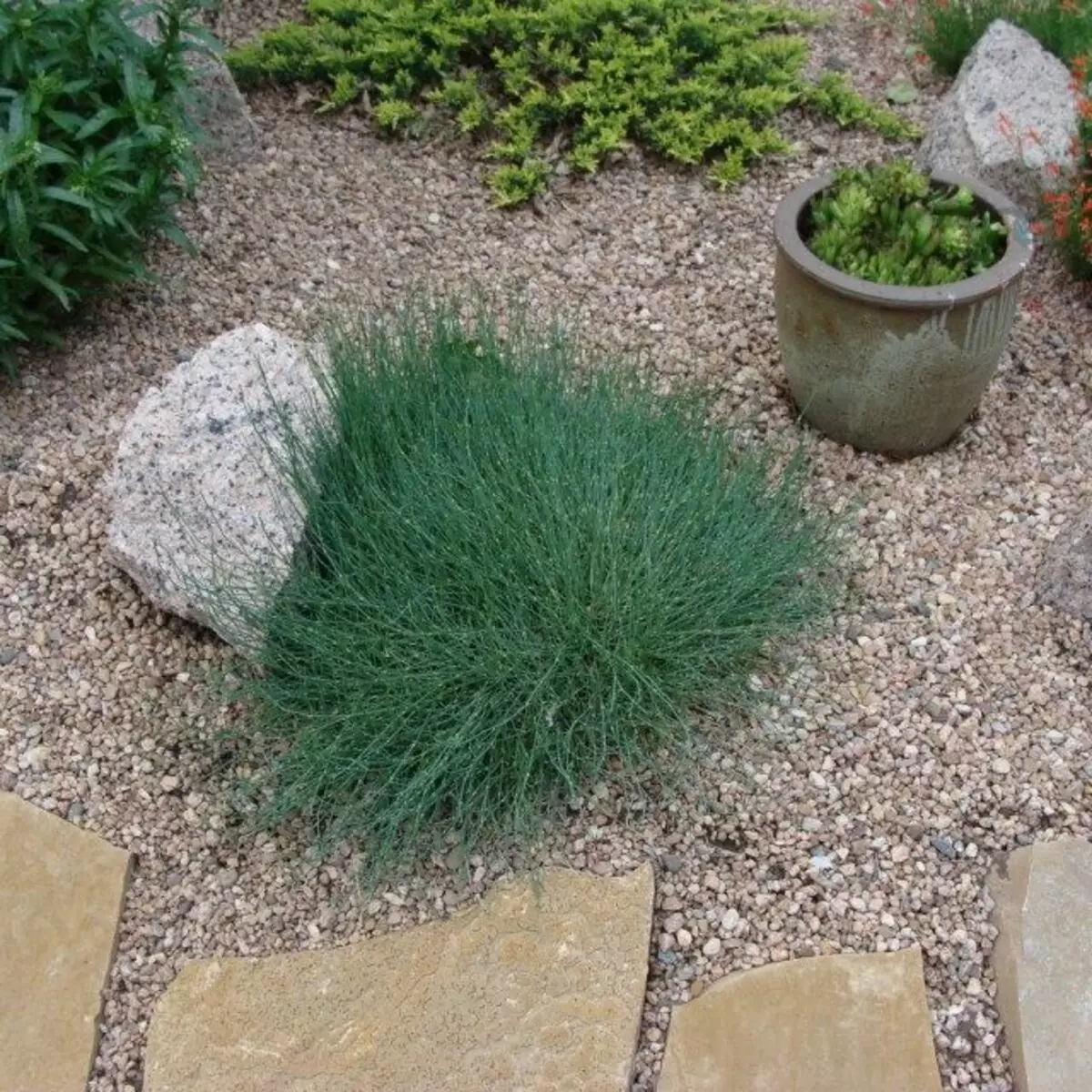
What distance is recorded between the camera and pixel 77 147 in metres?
3.24

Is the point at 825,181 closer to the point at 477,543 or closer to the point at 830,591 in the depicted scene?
the point at 830,591

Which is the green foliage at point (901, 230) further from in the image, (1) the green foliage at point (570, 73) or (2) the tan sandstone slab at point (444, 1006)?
(2) the tan sandstone slab at point (444, 1006)

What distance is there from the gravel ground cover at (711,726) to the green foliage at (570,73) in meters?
0.40

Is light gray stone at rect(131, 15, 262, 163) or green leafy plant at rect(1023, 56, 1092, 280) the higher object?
green leafy plant at rect(1023, 56, 1092, 280)

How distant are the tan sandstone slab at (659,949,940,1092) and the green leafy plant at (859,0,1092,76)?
113 inches

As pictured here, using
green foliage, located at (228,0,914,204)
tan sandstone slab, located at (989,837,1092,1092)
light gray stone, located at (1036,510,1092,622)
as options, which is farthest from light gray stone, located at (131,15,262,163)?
tan sandstone slab, located at (989,837,1092,1092)

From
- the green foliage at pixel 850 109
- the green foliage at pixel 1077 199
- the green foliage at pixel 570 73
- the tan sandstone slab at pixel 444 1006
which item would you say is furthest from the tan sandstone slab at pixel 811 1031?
the green foliage at pixel 850 109

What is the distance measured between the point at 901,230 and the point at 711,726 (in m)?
1.27

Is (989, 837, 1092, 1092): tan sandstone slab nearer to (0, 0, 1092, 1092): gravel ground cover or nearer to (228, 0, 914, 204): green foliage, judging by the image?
(0, 0, 1092, 1092): gravel ground cover

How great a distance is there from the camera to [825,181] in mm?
3344

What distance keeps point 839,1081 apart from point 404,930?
78 cm

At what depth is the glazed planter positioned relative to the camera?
3.02 meters

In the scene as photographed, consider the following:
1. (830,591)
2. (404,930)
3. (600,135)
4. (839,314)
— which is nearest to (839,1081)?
(404,930)

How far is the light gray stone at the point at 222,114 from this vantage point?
4.02 m
